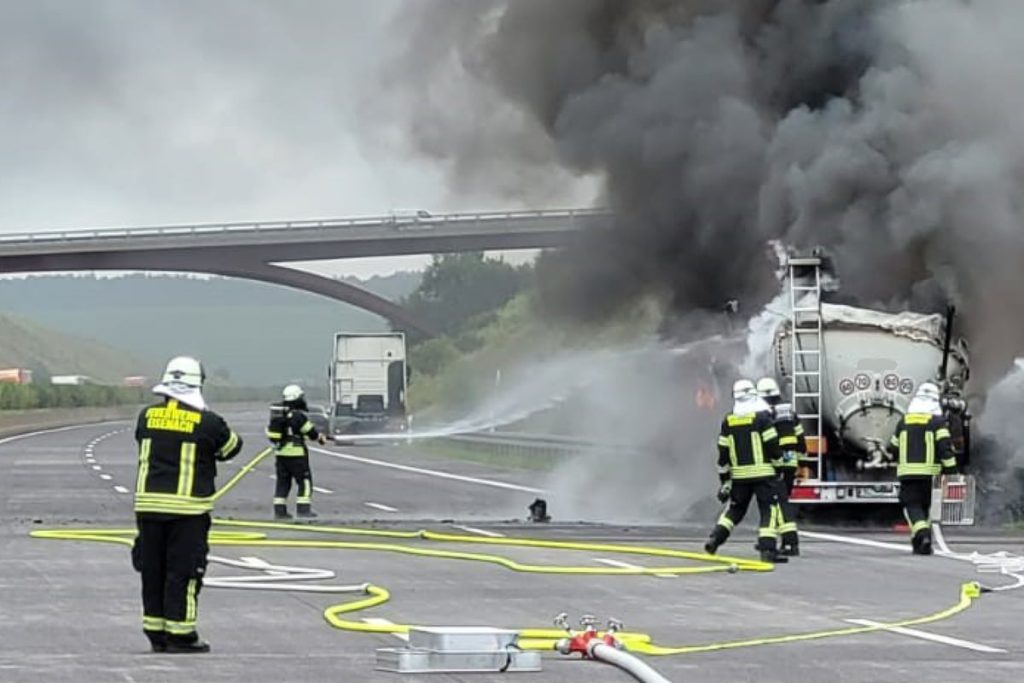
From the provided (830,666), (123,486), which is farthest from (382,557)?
(123,486)

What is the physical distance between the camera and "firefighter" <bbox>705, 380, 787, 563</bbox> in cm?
1762

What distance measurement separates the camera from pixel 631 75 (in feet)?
92.5

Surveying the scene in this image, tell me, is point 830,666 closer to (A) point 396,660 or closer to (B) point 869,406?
(A) point 396,660

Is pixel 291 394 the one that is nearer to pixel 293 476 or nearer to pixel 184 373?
pixel 293 476

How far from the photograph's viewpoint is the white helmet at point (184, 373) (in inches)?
440

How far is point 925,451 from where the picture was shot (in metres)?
18.9

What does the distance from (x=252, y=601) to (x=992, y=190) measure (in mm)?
12988

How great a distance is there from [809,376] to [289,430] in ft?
20.0

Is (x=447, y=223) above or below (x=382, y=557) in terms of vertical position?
above

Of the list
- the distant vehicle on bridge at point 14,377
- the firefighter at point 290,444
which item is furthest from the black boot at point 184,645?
the distant vehicle on bridge at point 14,377

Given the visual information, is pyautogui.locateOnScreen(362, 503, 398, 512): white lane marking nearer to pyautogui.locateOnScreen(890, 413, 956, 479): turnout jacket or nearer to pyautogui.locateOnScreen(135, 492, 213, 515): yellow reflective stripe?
pyautogui.locateOnScreen(890, 413, 956, 479): turnout jacket

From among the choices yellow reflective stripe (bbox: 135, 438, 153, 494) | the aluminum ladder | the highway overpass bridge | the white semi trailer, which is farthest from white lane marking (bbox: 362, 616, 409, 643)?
the highway overpass bridge

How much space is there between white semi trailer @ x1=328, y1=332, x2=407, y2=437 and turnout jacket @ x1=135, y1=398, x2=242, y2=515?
150 feet

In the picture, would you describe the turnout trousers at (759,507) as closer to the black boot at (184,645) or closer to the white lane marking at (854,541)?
the white lane marking at (854,541)
